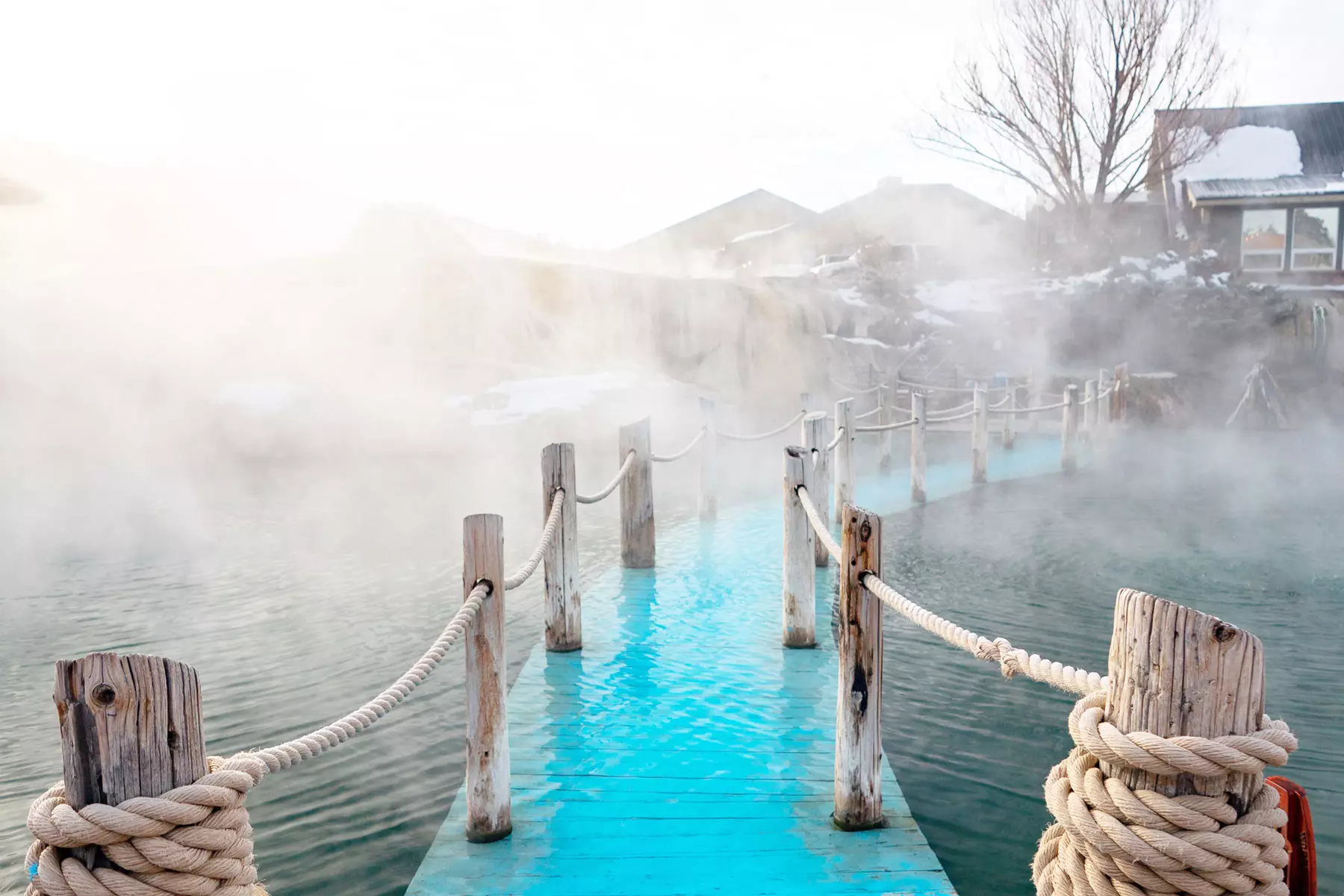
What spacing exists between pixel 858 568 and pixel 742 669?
6.63 ft

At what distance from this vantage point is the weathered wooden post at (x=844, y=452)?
822 cm

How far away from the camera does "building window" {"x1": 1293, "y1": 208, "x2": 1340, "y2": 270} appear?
22.6 metres

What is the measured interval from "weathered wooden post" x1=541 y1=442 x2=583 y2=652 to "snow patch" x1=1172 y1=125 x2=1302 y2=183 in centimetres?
2483

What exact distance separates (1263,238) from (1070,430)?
586 inches

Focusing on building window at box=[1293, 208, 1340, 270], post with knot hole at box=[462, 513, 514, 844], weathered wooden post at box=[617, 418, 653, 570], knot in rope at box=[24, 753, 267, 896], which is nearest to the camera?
knot in rope at box=[24, 753, 267, 896]

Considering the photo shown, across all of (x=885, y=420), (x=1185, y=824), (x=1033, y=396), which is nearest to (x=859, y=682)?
(x=1185, y=824)

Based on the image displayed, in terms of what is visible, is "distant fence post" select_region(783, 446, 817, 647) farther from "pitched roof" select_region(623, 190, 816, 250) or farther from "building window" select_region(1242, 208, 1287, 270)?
"pitched roof" select_region(623, 190, 816, 250)

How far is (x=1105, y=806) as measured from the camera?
140cm

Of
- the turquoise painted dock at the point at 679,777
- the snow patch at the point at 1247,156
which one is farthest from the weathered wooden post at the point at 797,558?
the snow patch at the point at 1247,156

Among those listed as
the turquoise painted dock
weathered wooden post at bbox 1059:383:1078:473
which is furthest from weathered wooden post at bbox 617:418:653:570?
weathered wooden post at bbox 1059:383:1078:473

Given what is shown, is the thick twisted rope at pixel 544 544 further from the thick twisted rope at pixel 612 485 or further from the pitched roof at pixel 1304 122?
the pitched roof at pixel 1304 122

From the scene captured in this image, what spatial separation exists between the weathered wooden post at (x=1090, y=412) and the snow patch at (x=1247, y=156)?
12.7m

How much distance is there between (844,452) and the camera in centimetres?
841

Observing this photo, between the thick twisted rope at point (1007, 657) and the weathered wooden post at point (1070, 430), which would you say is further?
the weathered wooden post at point (1070, 430)
